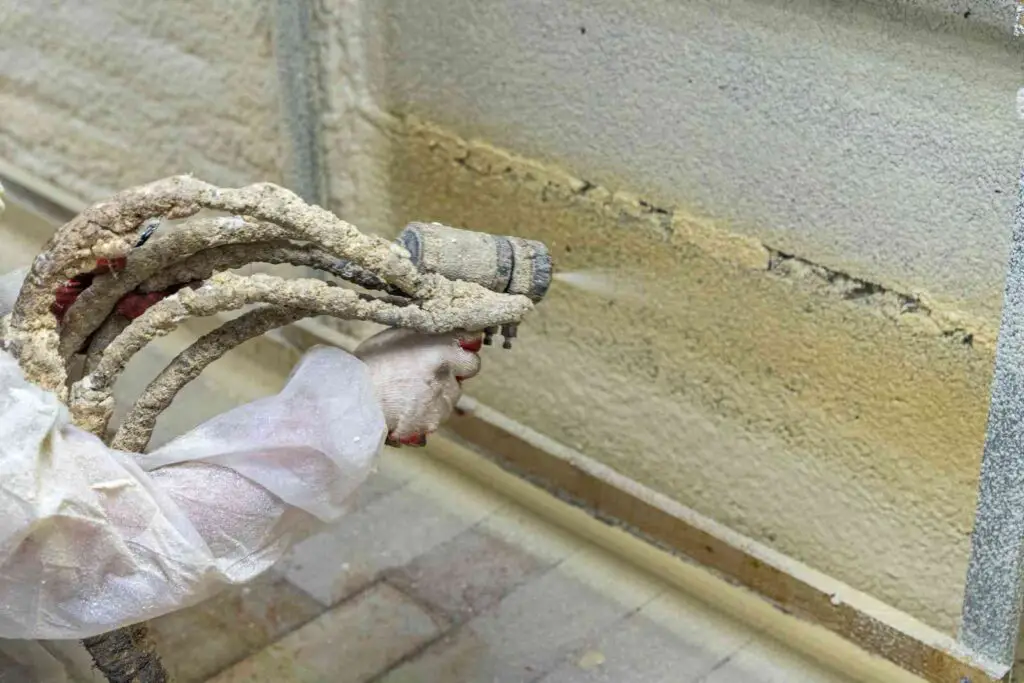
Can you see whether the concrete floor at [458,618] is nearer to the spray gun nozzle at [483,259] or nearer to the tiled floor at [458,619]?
the tiled floor at [458,619]

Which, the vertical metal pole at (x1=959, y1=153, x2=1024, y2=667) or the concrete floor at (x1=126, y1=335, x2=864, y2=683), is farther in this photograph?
the concrete floor at (x1=126, y1=335, x2=864, y2=683)

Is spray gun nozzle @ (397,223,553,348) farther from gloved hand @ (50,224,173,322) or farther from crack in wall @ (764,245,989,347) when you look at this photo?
crack in wall @ (764,245,989,347)

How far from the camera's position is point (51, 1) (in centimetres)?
261

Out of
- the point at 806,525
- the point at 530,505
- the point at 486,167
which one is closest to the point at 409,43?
the point at 486,167

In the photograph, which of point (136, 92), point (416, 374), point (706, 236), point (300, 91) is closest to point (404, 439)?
point (416, 374)

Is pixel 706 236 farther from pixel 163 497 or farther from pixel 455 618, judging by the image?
pixel 163 497

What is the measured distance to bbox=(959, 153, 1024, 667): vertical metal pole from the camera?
157cm

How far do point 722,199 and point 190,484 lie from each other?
914mm

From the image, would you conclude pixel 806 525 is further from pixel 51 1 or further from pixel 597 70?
pixel 51 1

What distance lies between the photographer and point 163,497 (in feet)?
4.25

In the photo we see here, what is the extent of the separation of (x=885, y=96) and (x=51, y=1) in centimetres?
178

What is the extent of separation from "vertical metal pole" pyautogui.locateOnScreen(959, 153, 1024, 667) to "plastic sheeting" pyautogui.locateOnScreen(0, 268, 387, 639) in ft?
2.59

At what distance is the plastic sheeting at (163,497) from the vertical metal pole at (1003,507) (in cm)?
79

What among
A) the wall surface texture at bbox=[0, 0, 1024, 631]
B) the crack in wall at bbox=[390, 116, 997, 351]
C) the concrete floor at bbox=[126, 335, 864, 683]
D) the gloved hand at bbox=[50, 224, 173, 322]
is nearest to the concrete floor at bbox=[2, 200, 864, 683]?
the concrete floor at bbox=[126, 335, 864, 683]
